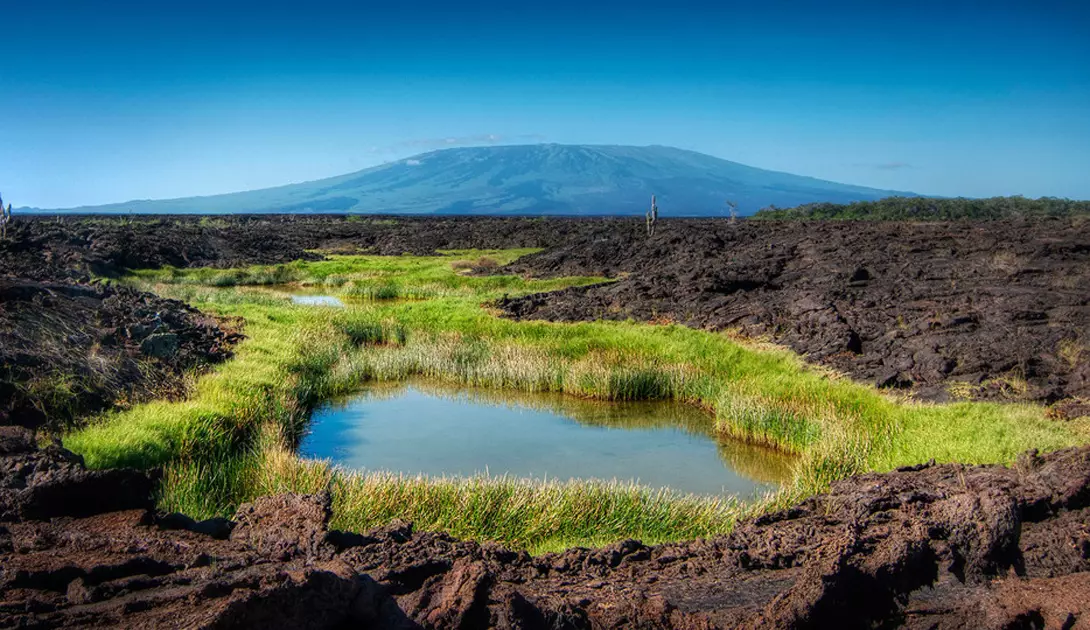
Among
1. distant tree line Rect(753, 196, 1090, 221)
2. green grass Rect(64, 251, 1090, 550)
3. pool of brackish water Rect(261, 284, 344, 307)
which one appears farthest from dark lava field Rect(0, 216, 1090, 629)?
distant tree line Rect(753, 196, 1090, 221)

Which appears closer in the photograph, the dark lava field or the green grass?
the dark lava field

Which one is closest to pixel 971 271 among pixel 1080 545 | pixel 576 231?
pixel 1080 545

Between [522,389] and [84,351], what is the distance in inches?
380

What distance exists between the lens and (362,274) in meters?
46.5

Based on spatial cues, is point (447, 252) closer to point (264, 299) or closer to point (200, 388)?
point (264, 299)

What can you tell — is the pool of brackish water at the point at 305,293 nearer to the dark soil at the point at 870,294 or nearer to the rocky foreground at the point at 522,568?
the dark soil at the point at 870,294

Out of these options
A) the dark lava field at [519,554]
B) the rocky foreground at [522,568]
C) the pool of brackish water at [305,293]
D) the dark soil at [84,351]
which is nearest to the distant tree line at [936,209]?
the pool of brackish water at [305,293]

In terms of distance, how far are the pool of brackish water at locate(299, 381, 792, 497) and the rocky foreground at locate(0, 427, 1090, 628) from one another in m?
5.65

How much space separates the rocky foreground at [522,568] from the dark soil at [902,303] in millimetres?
8518

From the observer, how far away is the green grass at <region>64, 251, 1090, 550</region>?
10.8m

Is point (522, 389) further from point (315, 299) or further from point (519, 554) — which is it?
point (315, 299)

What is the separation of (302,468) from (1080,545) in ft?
31.6

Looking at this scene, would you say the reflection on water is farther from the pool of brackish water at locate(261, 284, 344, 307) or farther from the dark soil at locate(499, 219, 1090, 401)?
the dark soil at locate(499, 219, 1090, 401)

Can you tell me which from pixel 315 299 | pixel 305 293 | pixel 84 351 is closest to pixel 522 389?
pixel 84 351
